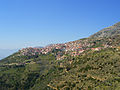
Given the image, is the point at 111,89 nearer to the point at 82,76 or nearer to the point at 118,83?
the point at 118,83

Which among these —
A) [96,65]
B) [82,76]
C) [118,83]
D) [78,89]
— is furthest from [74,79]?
[118,83]

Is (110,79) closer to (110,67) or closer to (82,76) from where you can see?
(110,67)

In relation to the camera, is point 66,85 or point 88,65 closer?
point 66,85

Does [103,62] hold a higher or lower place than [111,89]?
higher

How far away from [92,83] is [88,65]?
2371 inches

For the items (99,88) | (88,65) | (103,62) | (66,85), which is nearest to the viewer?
(99,88)

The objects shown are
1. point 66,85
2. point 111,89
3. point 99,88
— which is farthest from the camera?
point 66,85

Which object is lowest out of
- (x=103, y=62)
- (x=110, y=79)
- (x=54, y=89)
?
(x=54, y=89)

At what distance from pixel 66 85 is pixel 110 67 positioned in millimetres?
53584

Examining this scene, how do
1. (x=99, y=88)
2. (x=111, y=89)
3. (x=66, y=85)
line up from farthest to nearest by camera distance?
(x=66, y=85) < (x=99, y=88) < (x=111, y=89)

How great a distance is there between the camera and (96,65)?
6939 inches

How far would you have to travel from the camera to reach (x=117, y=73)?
436 feet

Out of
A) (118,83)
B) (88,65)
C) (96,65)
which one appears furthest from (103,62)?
(118,83)

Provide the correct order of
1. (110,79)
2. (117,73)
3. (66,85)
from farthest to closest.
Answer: (66,85), (117,73), (110,79)
